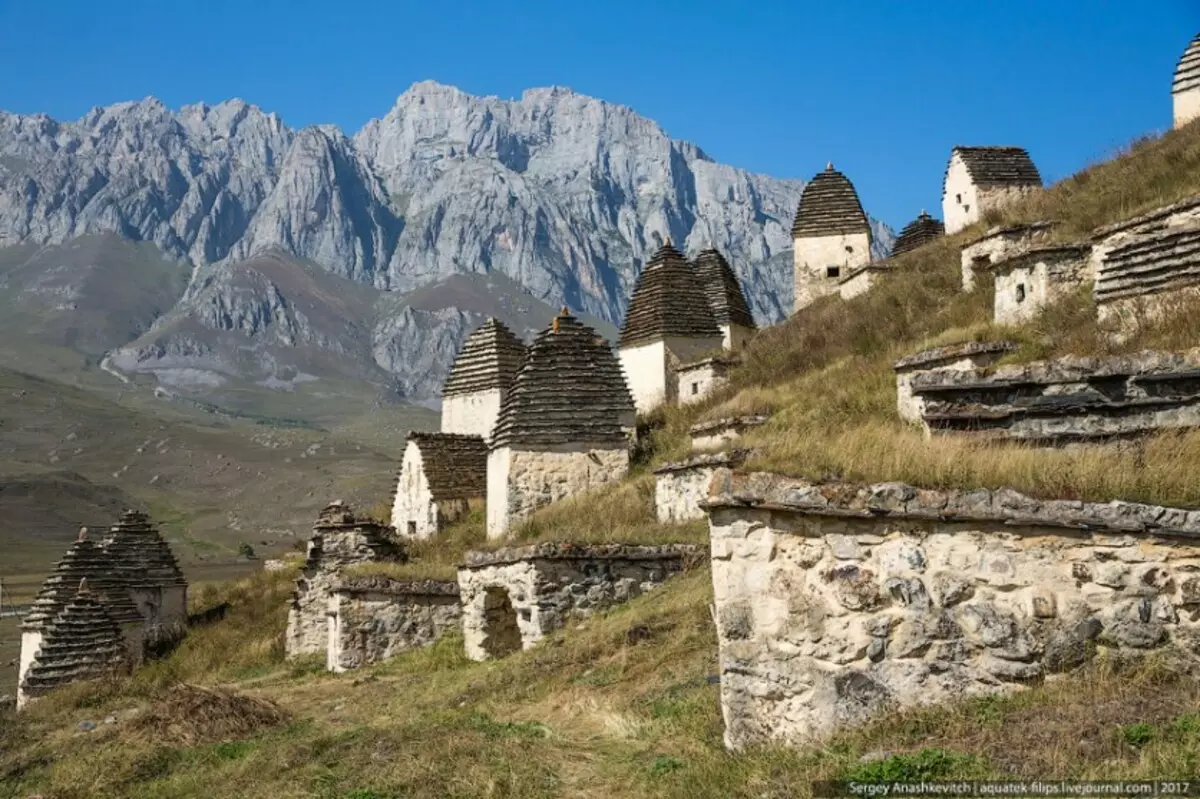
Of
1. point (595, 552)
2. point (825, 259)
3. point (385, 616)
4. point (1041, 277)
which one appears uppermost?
point (825, 259)

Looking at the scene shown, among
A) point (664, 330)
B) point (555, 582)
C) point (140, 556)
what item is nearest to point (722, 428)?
point (555, 582)

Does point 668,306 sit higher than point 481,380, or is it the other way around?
point 668,306

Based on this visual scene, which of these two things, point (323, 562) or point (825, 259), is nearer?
point (323, 562)

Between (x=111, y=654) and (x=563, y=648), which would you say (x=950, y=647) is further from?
(x=111, y=654)

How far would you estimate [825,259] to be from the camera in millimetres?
42562

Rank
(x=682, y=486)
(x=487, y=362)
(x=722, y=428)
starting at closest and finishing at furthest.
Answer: (x=682, y=486) → (x=722, y=428) → (x=487, y=362)

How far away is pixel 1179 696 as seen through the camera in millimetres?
6414

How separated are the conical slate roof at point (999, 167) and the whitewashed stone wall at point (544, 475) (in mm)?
20818

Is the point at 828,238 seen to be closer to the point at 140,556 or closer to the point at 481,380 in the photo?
the point at 481,380

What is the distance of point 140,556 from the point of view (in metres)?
29.4

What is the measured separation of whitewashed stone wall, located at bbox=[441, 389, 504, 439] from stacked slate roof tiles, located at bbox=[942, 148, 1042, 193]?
17.9 m

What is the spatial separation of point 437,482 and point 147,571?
853 centimetres

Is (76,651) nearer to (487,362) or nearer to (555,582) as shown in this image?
(487,362)

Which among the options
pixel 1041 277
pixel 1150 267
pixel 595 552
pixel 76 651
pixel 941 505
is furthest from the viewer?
pixel 76 651
